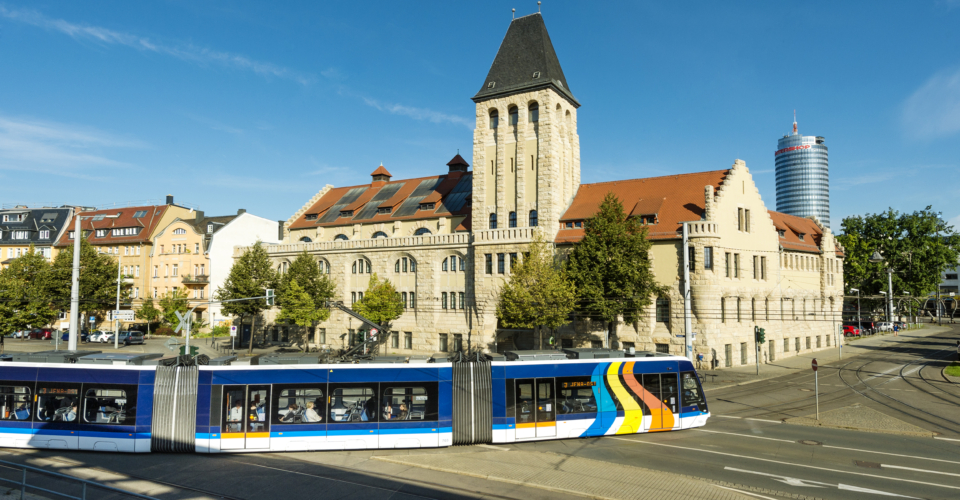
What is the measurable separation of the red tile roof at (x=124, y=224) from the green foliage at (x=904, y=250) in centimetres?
8716

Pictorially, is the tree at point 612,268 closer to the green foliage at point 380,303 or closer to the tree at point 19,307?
the green foliage at point 380,303

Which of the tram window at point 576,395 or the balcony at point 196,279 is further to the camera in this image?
the balcony at point 196,279

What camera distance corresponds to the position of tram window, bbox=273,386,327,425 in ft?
56.3

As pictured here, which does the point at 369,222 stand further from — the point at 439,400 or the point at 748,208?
the point at 439,400

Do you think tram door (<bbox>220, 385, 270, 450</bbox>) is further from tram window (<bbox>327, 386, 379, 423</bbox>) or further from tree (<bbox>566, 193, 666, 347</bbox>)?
tree (<bbox>566, 193, 666, 347</bbox>)

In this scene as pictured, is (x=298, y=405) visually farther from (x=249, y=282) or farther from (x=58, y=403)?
(x=249, y=282)

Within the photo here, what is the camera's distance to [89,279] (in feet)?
197

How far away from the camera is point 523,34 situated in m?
46.8

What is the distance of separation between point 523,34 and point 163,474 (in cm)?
4139

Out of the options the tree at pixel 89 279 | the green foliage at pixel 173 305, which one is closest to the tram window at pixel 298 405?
the green foliage at pixel 173 305

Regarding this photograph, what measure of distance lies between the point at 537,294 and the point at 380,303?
15.0 meters

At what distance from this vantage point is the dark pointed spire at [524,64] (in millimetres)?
44469

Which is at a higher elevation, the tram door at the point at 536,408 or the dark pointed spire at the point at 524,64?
the dark pointed spire at the point at 524,64

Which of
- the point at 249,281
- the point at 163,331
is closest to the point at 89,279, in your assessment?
the point at 163,331
